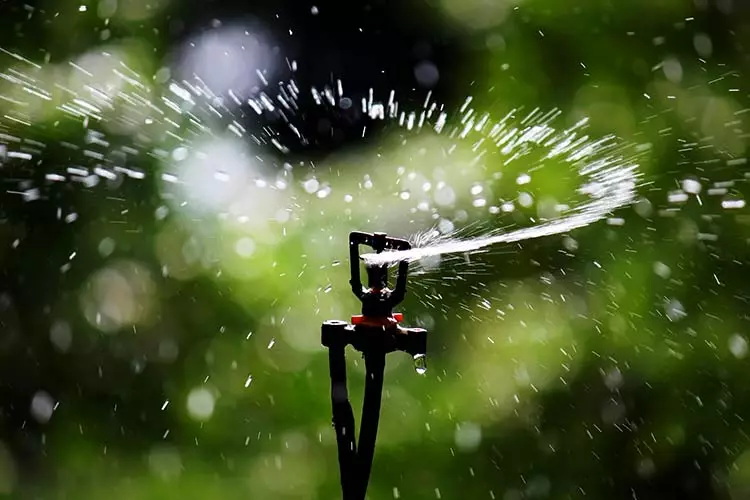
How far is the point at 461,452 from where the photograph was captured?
1316 millimetres

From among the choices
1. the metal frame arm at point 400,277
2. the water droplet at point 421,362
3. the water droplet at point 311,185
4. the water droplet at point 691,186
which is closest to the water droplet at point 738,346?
the water droplet at point 691,186

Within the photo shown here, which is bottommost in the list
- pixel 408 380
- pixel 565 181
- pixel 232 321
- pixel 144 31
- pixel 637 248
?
pixel 408 380

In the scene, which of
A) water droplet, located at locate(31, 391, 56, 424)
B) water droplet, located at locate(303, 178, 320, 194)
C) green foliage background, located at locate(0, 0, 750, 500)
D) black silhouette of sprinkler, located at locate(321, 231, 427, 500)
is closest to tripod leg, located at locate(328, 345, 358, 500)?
black silhouette of sprinkler, located at locate(321, 231, 427, 500)

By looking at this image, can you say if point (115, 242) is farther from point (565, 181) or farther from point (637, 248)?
point (637, 248)

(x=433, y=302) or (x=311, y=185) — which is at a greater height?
(x=311, y=185)

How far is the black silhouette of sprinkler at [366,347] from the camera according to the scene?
1.01 feet

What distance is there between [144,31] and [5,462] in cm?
91

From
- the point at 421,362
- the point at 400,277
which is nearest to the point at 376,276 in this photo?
the point at 400,277

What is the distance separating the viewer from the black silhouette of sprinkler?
12.1 inches

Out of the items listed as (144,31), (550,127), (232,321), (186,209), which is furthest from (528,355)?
(144,31)

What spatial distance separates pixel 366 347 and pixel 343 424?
1.4 inches

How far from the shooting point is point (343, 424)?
12.5 inches

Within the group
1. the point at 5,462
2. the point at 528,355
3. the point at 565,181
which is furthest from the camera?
the point at 5,462

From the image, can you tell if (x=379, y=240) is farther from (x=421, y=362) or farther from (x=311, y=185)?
(x=311, y=185)
